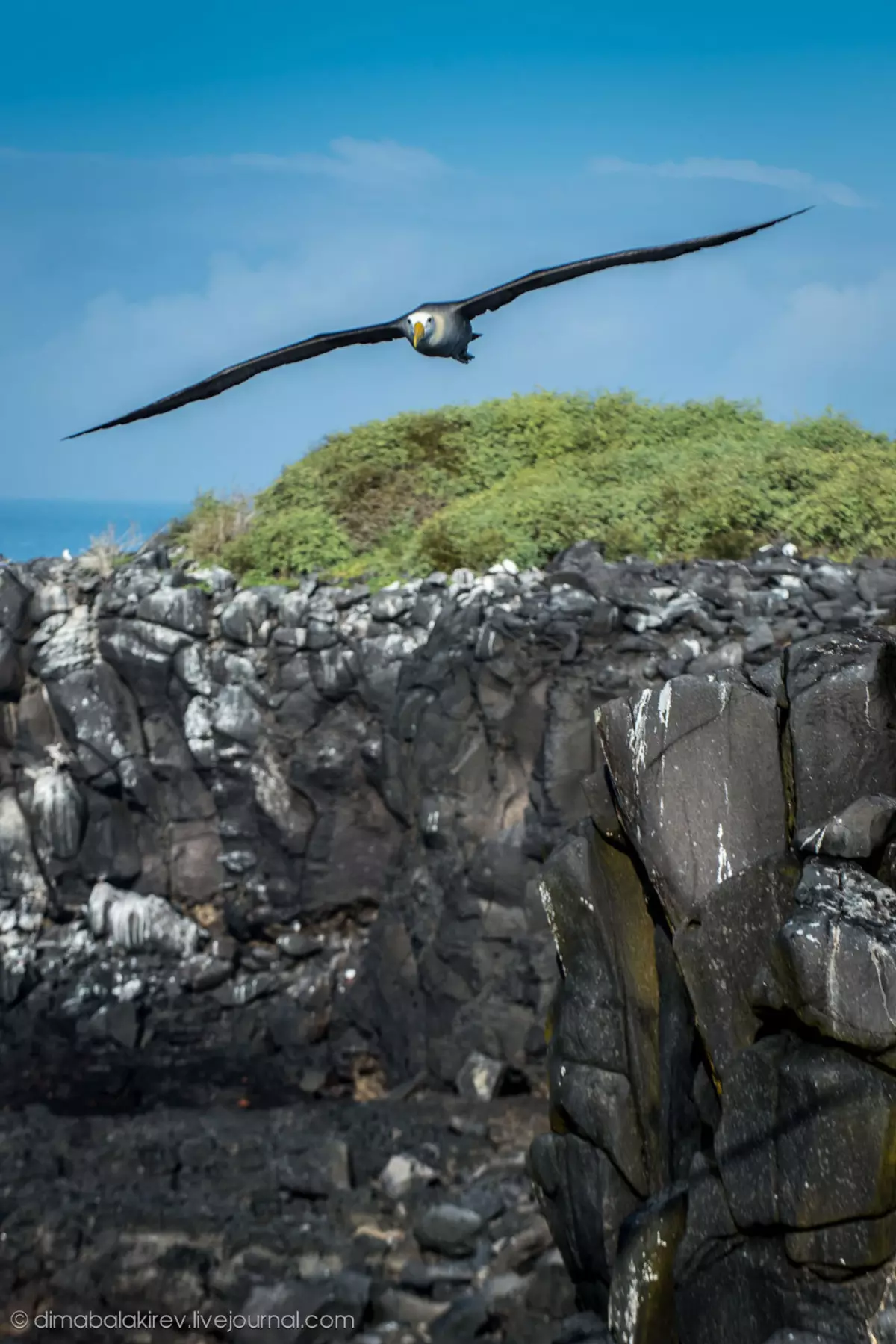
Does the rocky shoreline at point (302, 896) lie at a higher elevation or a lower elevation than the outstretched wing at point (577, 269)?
lower

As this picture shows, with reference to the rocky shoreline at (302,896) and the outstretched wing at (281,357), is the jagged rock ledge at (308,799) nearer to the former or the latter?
the rocky shoreline at (302,896)

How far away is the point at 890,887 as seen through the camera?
7758mm

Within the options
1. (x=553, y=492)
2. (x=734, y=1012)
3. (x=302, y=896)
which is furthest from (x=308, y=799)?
(x=734, y=1012)

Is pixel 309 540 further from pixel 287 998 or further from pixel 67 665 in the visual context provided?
pixel 287 998

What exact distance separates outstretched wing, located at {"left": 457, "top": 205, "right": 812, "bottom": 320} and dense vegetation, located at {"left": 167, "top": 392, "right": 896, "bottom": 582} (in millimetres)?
15407

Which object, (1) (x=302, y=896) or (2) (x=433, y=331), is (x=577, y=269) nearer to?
(2) (x=433, y=331)

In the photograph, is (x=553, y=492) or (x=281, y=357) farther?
(x=553, y=492)

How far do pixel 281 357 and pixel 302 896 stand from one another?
16.4 m

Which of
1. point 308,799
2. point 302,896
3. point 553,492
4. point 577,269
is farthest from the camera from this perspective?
point 553,492

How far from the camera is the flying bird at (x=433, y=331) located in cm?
729

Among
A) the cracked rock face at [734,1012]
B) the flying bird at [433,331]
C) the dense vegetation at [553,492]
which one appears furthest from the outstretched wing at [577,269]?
the dense vegetation at [553,492]

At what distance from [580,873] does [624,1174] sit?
2.27 metres

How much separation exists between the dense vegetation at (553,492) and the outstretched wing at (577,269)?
15407mm

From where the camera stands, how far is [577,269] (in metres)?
7.51
